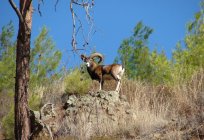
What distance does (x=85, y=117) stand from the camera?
13.9 metres

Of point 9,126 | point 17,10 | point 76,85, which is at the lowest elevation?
point 9,126

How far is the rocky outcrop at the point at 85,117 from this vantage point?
41.3 feet

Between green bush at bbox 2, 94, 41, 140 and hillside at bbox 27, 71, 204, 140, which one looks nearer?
hillside at bbox 27, 71, 204, 140

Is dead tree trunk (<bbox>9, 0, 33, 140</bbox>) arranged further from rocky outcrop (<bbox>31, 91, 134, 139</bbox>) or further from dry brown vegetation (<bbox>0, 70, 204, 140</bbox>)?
rocky outcrop (<bbox>31, 91, 134, 139</bbox>)

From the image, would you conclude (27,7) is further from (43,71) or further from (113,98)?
(43,71)

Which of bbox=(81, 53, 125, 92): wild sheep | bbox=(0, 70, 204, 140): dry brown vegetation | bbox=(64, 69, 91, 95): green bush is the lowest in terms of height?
bbox=(0, 70, 204, 140): dry brown vegetation

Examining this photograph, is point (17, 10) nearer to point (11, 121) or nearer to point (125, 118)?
point (125, 118)

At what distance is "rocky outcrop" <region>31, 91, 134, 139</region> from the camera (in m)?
12.6

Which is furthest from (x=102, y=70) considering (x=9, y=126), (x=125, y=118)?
(x=125, y=118)

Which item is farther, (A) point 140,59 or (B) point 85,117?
(A) point 140,59

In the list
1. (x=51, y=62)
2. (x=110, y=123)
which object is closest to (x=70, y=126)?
(x=110, y=123)

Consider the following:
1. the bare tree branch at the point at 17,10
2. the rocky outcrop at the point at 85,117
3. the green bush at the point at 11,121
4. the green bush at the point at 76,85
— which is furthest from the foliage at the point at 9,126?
the bare tree branch at the point at 17,10

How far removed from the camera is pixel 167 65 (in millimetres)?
28453

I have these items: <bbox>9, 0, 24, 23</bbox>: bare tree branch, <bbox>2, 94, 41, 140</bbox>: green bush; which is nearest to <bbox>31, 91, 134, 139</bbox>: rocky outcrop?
<bbox>2, 94, 41, 140</bbox>: green bush
